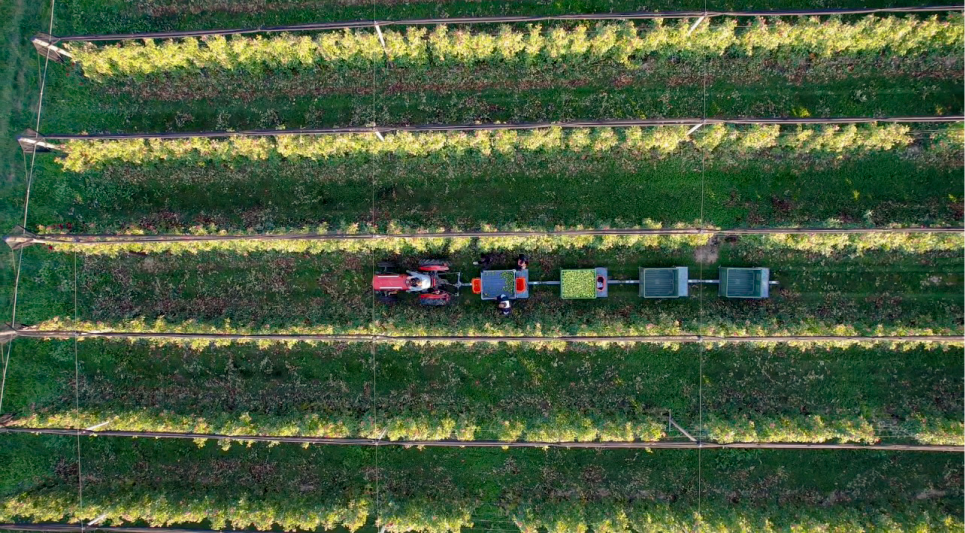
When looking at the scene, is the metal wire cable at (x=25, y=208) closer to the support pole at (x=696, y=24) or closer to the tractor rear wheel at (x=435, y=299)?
the tractor rear wheel at (x=435, y=299)

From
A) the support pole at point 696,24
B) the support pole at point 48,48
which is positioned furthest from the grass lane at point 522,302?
the support pole at point 48,48

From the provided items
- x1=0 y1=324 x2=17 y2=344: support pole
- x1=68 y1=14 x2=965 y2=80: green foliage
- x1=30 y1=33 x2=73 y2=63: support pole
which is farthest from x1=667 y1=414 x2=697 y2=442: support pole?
x1=30 y1=33 x2=73 y2=63: support pole

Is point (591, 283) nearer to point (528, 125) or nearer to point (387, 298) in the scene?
point (528, 125)

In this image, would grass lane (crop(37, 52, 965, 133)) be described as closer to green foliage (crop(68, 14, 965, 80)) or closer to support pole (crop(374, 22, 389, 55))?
green foliage (crop(68, 14, 965, 80))

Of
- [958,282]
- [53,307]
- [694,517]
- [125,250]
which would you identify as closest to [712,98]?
[958,282]

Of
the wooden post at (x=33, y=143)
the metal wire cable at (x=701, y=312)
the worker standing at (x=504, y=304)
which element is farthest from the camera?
the wooden post at (x=33, y=143)

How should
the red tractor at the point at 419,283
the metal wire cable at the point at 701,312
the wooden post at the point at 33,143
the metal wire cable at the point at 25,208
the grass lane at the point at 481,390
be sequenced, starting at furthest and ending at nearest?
the metal wire cable at the point at 25,208, the wooden post at the point at 33,143, the metal wire cable at the point at 701,312, the grass lane at the point at 481,390, the red tractor at the point at 419,283
